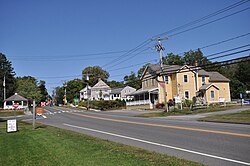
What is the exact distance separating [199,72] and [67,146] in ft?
149

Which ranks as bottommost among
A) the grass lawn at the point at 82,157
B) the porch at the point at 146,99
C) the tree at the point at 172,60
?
the grass lawn at the point at 82,157

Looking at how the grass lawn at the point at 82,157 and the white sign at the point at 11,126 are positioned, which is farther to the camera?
the white sign at the point at 11,126

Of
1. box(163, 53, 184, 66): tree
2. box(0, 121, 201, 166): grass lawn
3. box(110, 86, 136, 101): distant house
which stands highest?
box(163, 53, 184, 66): tree

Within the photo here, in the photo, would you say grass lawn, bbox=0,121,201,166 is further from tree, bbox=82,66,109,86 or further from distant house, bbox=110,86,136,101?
tree, bbox=82,66,109,86

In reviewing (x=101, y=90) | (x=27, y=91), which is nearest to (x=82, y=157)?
(x=101, y=90)

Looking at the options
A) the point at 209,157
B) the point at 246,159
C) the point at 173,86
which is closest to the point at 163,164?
the point at 209,157

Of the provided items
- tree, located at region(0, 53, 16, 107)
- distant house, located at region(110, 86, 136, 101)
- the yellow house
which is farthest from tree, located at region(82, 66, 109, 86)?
the yellow house

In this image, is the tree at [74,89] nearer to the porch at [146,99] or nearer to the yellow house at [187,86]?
the porch at [146,99]

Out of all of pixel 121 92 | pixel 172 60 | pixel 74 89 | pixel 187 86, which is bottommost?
pixel 187 86

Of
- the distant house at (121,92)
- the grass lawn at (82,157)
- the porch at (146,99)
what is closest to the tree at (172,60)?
the distant house at (121,92)

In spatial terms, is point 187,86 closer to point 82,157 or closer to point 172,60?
point 172,60

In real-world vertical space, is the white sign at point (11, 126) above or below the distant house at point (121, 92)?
below

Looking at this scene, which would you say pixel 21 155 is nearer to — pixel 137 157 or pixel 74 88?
pixel 137 157

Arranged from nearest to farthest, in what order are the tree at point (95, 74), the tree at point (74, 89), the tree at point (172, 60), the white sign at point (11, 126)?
the white sign at point (11, 126) → the tree at point (172, 60) → the tree at point (74, 89) → the tree at point (95, 74)
